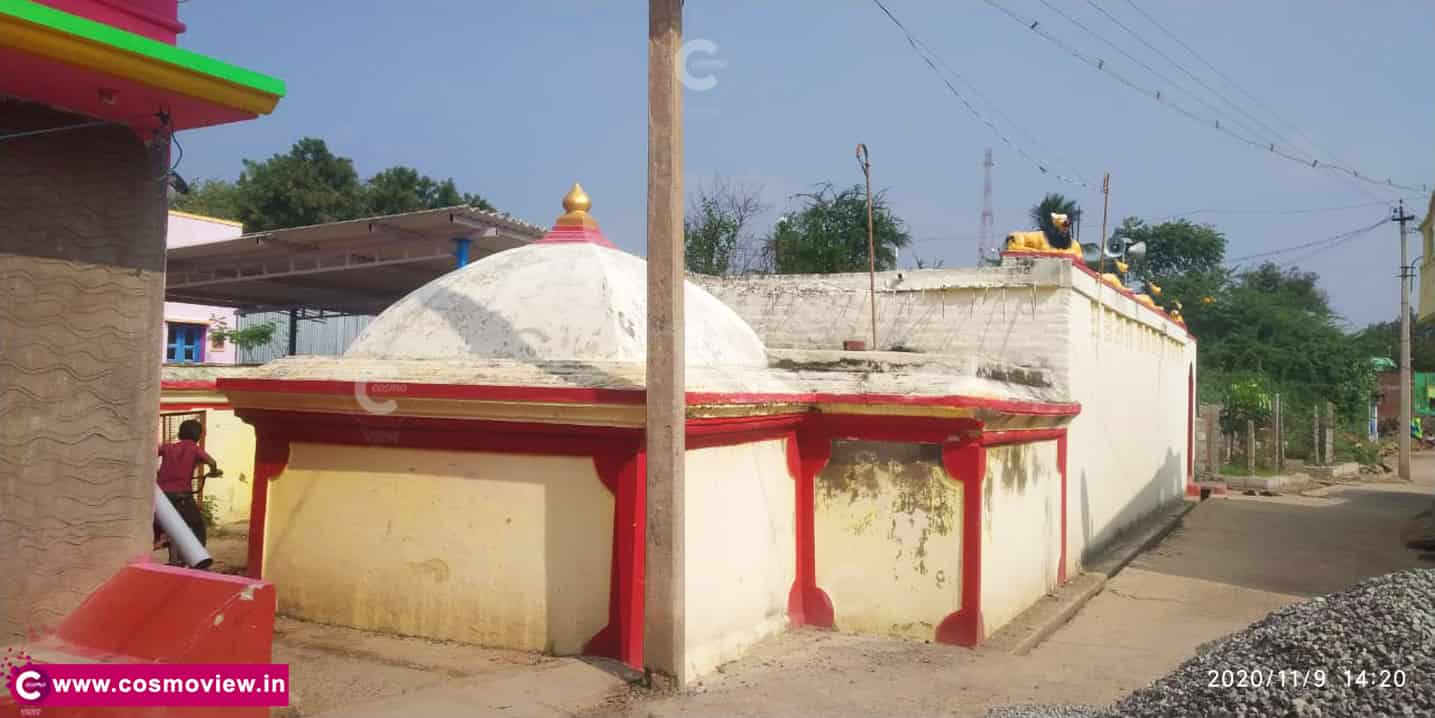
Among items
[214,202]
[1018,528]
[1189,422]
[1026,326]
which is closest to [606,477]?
[1018,528]

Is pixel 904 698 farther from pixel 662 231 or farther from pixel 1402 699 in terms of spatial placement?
pixel 662 231

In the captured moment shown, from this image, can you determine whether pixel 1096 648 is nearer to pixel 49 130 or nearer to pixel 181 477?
pixel 181 477

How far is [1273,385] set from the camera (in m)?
32.8

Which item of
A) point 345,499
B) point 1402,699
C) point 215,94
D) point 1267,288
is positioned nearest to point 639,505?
point 345,499

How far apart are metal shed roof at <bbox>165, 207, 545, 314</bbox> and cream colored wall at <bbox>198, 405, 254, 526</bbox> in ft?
5.35

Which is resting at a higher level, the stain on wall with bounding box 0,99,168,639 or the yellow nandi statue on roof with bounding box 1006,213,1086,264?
the yellow nandi statue on roof with bounding box 1006,213,1086,264

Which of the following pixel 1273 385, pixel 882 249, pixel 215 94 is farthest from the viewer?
pixel 1273 385

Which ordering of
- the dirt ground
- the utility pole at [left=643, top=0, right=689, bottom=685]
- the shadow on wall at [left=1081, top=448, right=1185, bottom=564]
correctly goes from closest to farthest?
1. the dirt ground
2. the utility pole at [left=643, top=0, right=689, bottom=685]
3. the shadow on wall at [left=1081, top=448, right=1185, bottom=564]

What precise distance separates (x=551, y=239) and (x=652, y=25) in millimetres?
2827

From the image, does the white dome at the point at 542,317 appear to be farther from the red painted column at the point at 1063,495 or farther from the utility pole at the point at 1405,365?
the utility pole at the point at 1405,365

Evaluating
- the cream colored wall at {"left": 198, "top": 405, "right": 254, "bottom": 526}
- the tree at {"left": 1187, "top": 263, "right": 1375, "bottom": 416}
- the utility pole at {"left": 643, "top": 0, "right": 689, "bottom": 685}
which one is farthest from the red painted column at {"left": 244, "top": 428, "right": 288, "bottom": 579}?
the tree at {"left": 1187, "top": 263, "right": 1375, "bottom": 416}

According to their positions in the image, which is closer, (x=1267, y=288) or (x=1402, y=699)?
(x=1402, y=699)

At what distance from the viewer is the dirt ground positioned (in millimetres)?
5551
